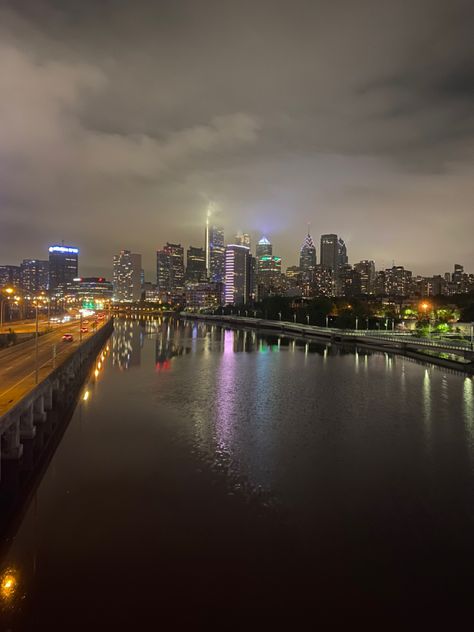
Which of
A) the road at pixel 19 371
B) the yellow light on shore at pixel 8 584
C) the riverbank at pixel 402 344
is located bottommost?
the yellow light on shore at pixel 8 584

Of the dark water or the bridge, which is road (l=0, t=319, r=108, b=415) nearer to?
the bridge

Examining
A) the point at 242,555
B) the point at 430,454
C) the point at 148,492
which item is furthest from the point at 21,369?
the point at 430,454

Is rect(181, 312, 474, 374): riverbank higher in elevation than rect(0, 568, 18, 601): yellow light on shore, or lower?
higher

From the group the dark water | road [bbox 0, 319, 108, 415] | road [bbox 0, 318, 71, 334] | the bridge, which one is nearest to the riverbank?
the dark water

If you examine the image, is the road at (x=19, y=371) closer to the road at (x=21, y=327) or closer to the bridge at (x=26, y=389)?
the bridge at (x=26, y=389)

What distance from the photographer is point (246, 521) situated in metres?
16.5

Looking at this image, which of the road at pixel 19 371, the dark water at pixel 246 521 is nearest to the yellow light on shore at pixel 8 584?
the dark water at pixel 246 521

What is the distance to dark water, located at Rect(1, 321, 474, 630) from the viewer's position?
12.3 metres

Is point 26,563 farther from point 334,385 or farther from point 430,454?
point 334,385

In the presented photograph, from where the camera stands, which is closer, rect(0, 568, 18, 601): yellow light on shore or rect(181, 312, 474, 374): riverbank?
rect(0, 568, 18, 601): yellow light on shore

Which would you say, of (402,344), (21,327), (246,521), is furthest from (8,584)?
(402,344)

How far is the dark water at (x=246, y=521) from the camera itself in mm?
12281

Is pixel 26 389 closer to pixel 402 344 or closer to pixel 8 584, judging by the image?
pixel 8 584

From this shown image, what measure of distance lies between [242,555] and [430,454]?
1401cm
